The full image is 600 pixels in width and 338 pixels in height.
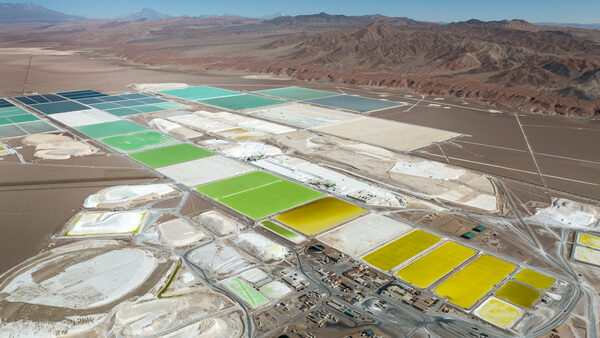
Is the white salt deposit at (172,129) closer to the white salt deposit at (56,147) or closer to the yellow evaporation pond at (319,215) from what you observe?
the white salt deposit at (56,147)

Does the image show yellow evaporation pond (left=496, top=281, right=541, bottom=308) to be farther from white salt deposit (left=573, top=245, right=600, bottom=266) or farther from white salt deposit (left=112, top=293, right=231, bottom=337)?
white salt deposit (left=112, top=293, right=231, bottom=337)

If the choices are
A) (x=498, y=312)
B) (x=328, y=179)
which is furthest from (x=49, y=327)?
(x=328, y=179)

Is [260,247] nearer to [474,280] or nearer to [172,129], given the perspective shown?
[474,280]

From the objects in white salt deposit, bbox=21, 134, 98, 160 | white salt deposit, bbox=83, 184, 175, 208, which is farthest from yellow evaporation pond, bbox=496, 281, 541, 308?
white salt deposit, bbox=21, 134, 98, 160

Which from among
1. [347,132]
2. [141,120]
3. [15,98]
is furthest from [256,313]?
[15,98]

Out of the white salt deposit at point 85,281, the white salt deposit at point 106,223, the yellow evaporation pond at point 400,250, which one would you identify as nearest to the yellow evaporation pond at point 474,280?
the yellow evaporation pond at point 400,250

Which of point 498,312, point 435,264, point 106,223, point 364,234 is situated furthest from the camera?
point 106,223
